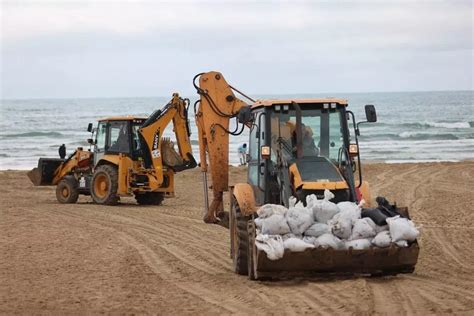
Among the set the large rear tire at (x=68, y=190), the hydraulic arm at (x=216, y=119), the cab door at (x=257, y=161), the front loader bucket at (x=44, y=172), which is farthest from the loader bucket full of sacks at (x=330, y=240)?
the front loader bucket at (x=44, y=172)

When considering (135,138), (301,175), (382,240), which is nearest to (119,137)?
(135,138)

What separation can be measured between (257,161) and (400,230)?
Answer: 246 cm

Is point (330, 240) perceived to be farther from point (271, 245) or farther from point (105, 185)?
point (105, 185)

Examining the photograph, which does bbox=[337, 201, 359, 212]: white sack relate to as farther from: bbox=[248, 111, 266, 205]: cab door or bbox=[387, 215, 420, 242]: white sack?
bbox=[248, 111, 266, 205]: cab door

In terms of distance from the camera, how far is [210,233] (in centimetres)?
1686

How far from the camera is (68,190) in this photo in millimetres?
24016

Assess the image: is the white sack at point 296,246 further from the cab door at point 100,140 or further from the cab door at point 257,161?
the cab door at point 100,140

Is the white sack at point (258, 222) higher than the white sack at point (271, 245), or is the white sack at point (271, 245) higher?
the white sack at point (258, 222)

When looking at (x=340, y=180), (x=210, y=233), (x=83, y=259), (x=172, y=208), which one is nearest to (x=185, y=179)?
(x=172, y=208)

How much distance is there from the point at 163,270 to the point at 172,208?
386 inches

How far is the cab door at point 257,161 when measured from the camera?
1171 cm

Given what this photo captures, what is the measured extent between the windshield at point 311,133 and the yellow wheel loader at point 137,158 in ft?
30.6

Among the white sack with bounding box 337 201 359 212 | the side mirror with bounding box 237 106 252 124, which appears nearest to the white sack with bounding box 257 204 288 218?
the white sack with bounding box 337 201 359 212

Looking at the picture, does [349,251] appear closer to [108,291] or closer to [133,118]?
[108,291]
